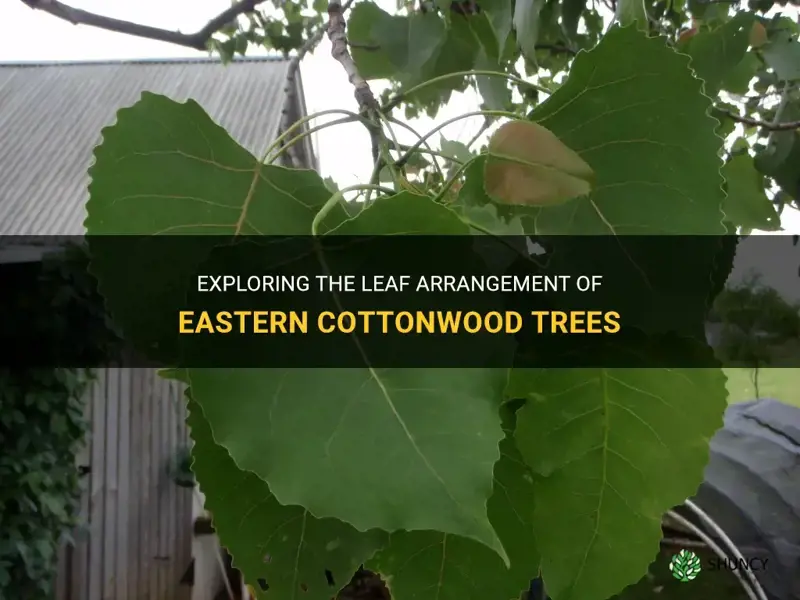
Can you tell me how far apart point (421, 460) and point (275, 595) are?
0.28 feet

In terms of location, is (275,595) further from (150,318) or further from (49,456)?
(49,456)

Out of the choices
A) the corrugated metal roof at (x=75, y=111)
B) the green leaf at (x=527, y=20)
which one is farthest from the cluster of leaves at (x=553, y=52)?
the corrugated metal roof at (x=75, y=111)

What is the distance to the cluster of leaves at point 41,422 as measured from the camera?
1246 mm

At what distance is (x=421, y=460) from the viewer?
0.39 ft

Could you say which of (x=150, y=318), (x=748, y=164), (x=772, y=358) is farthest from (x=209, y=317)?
(x=772, y=358)

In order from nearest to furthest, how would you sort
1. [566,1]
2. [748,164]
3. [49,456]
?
[748,164]
[566,1]
[49,456]

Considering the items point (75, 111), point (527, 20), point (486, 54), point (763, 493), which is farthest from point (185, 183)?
point (75, 111)

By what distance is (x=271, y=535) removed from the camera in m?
0.17

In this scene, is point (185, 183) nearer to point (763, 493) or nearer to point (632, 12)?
point (632, 12)

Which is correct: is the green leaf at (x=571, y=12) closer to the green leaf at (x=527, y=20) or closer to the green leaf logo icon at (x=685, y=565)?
the green leaf at (x=527, y=20)

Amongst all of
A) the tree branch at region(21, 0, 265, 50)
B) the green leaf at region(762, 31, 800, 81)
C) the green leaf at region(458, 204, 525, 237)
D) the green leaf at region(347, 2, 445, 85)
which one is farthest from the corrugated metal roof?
the green leaf at region(458, 204, 525, 237)

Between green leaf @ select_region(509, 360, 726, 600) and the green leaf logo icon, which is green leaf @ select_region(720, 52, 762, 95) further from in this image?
the green leaf logo icon

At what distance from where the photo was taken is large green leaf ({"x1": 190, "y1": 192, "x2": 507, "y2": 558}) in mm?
115

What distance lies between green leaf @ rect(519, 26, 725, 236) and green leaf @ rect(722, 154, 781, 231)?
0.21 meters
